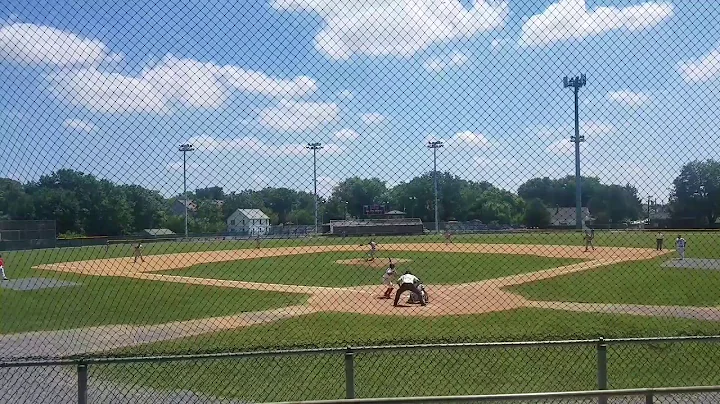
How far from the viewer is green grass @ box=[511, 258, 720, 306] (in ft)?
Answer: 50.5

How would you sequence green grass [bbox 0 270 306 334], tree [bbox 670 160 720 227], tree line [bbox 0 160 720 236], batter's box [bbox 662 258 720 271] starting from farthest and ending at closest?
batter's box [bbox 662 258 720 271]
green grass [bbox 0 270 306 334]
tree [bbox 670 160 720 227]
tree line [bbox 0 160 720 236]

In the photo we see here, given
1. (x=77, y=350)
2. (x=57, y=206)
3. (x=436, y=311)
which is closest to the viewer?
(x=57, y=206)

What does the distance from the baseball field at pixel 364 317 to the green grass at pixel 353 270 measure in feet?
0.50

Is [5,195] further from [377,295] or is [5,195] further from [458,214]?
[377,295]

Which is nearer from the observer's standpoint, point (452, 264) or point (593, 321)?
point (593, 321)

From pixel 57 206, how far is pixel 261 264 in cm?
1551

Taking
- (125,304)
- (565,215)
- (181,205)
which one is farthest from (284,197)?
(125,304)

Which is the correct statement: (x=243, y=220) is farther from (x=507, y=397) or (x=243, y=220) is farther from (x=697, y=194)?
(x=507, y=397)

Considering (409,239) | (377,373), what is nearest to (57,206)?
(377,373)

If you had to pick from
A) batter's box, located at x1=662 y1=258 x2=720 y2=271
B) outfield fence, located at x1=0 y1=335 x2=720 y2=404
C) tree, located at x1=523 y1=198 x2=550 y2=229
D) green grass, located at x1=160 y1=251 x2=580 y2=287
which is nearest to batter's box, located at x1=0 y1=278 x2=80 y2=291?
outfield fence, located at x1=0 y1=335 x2=720 y2=404

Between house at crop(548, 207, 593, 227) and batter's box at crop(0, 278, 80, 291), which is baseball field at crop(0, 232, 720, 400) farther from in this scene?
house at crop(548, 207, 593, 227)

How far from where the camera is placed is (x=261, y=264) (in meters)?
22.6

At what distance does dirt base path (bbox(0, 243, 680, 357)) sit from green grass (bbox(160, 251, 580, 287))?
3.75 ft

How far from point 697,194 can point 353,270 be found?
20.0 metres
